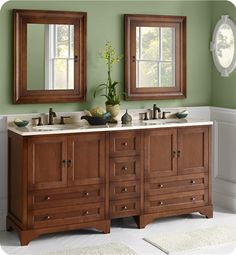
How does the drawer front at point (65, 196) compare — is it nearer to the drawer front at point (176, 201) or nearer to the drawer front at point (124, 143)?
the drawer front at point (124, 143)

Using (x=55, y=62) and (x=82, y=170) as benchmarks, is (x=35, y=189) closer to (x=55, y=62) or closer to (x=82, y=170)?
(x=82, y=170)

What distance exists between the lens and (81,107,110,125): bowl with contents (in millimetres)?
5027

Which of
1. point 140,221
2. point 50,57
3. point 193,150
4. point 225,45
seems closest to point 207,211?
point 193,150

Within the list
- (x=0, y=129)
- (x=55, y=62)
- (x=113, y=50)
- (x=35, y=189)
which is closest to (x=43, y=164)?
(x=35, y=189)

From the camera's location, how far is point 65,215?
480 cm

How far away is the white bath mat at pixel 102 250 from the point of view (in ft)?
14.5

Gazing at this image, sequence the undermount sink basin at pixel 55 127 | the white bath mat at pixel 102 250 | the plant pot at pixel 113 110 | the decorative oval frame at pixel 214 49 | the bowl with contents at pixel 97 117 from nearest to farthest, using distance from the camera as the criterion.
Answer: the white bath mat at pixel 102 250, the undermount sink basin at pixel 55 127, the bowl with contents at pixel 97 117, the plant pot at pixel 113 110, the decorative oval frame at pixel 214 49

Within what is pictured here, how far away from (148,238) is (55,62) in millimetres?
1720

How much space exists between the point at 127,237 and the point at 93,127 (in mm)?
946

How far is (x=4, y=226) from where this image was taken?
16.7 ft

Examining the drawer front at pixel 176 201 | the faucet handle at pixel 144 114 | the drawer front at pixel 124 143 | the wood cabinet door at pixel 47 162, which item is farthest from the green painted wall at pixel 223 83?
the wood cabinet door at pixel 47 162

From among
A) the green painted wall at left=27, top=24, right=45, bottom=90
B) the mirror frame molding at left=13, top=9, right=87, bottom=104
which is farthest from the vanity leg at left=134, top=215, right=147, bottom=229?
the green painted wall at left=27, top=24, right=45, bottom=90

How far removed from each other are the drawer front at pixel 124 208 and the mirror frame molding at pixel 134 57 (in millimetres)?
1018

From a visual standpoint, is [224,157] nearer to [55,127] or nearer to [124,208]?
[124,208]
